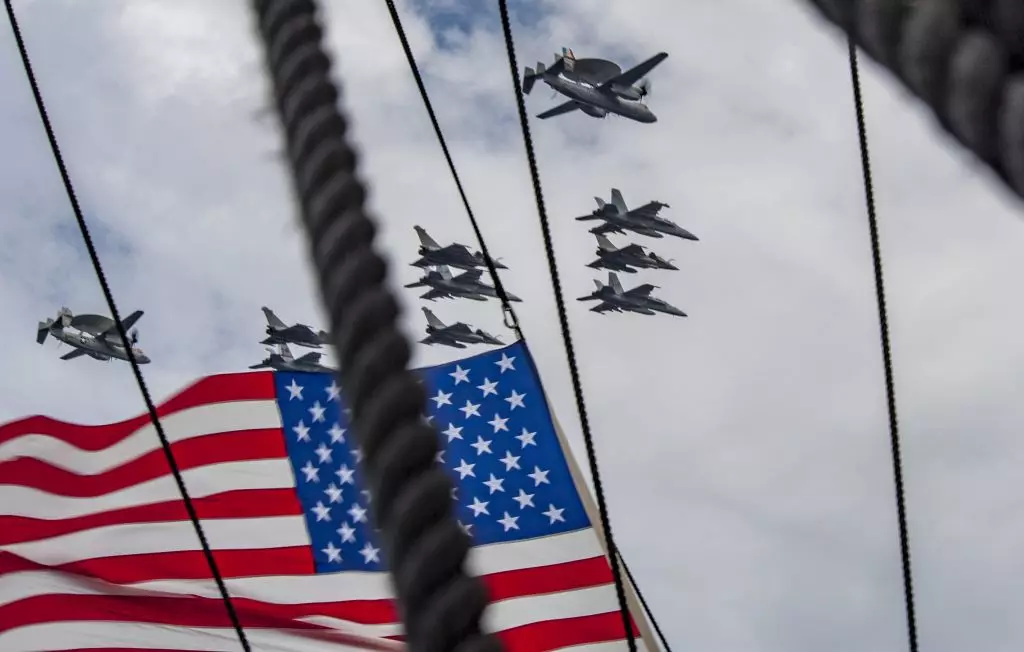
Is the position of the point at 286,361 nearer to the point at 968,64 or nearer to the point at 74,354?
the point at 74,354

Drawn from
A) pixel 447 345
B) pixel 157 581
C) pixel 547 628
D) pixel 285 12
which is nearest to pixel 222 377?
pixel 157 581

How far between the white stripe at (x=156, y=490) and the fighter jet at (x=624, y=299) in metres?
43.9

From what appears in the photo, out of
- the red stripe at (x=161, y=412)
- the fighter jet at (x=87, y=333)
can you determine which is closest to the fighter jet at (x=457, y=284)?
the fighter jet at (x=87, y=333)

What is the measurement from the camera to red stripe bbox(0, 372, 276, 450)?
809cm

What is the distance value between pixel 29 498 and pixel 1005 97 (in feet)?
23.9

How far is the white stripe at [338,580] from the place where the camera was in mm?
8016

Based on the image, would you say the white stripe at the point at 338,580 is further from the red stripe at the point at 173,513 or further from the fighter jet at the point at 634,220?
the fighter jet at the point at 634,220

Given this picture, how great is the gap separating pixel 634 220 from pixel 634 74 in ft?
19.6

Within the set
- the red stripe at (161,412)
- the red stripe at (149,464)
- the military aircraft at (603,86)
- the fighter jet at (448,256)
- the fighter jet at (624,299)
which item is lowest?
the red stripe at (149,464)

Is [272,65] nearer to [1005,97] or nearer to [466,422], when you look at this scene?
[1005,97]

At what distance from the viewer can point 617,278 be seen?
5422cm

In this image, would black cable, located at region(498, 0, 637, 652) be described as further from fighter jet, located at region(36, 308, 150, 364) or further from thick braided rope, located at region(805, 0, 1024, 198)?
fighter jet, located at region(36, 308, 150, 364)

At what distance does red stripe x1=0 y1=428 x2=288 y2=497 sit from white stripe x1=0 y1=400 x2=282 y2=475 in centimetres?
4

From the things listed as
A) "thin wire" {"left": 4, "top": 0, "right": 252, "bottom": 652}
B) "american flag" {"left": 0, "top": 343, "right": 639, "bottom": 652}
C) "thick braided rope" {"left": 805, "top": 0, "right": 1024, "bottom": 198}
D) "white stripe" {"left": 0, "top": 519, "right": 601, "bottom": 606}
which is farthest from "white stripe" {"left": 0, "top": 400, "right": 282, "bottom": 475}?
"thick braided rope" {"left": 805, "top": 0, "right": 1024, "bottom": 198}
